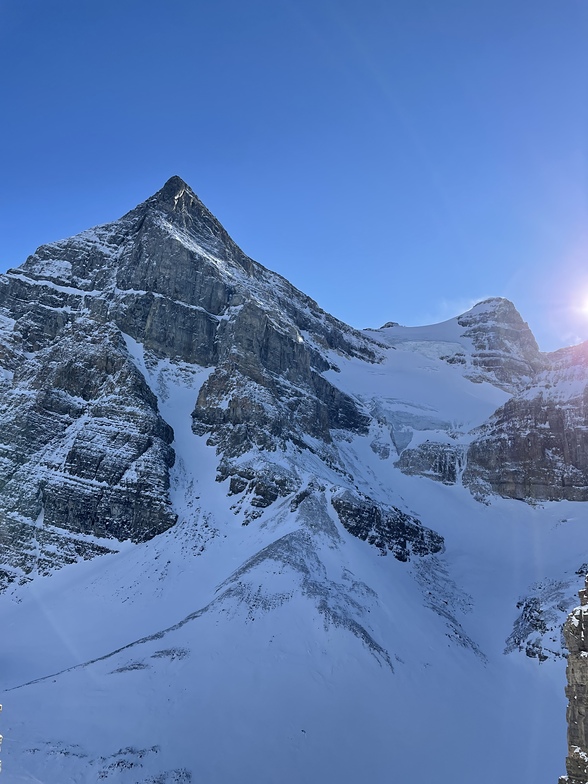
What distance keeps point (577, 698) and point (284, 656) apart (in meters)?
49.1

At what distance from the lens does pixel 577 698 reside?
13.8 meters

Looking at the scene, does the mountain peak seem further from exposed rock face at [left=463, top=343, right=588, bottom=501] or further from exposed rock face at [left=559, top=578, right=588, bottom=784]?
exposed rock face at [left=559, top=578, right=588, bottom=784]

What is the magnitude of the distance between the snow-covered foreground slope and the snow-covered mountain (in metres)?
0.25

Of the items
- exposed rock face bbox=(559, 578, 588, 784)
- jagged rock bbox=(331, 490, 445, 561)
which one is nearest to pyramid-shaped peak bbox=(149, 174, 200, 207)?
jagged rock bbox=(331, 490, 445, 561)

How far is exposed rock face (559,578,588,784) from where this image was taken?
13.0 m

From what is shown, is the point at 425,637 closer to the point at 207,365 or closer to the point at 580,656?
the point at 580,656

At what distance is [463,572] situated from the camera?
91.1 metres

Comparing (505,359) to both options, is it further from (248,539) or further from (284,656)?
(284,656)

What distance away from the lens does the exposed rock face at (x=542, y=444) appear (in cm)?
10725

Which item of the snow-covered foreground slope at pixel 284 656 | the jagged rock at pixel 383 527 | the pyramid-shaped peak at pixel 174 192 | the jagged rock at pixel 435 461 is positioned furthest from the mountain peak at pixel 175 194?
the jagged rock at pixel 383 527

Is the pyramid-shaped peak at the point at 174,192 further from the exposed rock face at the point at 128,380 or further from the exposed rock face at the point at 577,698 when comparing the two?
the exposed rock face at the point at 577,698

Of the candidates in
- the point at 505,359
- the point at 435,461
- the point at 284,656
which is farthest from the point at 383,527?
the point at 505,359

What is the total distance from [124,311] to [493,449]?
6856 cm

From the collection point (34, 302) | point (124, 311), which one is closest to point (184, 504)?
point (124, 311)
